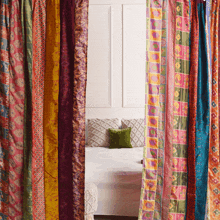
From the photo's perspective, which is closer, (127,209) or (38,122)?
(38,122)

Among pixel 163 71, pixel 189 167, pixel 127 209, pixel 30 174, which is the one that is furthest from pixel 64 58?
pixel 127 209

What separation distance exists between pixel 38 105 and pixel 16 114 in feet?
0.64

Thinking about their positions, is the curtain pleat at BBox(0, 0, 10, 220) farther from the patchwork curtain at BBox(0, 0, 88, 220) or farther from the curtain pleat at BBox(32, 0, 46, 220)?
the curtain pleat at BBox(32, 0, 46, 220)

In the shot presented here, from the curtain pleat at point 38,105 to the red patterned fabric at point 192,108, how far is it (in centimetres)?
118

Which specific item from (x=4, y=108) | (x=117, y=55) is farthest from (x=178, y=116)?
(x=117, y=55)

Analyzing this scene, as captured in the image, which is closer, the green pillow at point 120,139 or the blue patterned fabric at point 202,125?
the blue patterned fabric at point 202,125

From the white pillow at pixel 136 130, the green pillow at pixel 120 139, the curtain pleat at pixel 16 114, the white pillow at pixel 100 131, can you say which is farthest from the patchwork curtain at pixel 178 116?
the white pillow at pixel 100 131

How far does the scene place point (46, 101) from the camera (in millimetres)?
1630

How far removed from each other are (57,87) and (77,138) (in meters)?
0.44

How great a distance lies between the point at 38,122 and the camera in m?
1.61

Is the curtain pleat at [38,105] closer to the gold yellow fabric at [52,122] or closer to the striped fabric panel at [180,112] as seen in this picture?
the gold yellow fabric at [52,122]

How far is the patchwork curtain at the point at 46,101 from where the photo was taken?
1.60 m

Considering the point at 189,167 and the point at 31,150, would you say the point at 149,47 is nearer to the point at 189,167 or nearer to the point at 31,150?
the point at 189,167

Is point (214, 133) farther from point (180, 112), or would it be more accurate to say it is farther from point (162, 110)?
point (162, 110)
